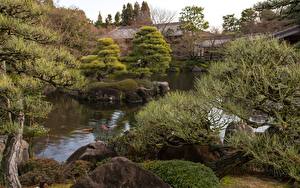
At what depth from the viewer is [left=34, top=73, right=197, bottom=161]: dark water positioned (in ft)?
39.5

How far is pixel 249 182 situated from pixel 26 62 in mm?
4563

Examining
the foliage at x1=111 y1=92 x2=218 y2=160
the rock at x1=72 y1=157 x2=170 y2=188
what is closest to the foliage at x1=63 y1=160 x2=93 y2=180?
the foliage at x1=111 y1=92 x2=218 y2=160

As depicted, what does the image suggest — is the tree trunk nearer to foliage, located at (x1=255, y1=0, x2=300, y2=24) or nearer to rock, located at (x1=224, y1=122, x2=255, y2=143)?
rock, located at (x1=224, y1=122, x2=255, y2=143)

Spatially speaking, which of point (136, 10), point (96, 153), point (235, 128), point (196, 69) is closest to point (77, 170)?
point (96, 153)

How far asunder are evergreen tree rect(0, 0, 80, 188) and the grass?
352 cm

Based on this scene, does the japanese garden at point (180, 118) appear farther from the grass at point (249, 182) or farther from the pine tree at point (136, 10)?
the pine tree at point (136, 10)

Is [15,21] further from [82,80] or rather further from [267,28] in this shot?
[267,28]

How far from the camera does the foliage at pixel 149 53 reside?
2486 cm

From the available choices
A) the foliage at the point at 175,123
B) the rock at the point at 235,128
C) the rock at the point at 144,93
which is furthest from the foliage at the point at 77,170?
the rock at the point at 144,93

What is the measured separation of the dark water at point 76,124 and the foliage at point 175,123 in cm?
377

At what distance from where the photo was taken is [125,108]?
19969 mm

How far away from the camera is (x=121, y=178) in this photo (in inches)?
205

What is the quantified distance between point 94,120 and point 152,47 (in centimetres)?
969

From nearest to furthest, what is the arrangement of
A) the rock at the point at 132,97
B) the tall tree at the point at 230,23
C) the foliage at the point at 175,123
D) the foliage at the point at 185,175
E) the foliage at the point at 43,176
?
the foliage at the point at 185,175
the foliage at the point at 175,123
the foliage at the point at 43,176
the rock at the point at 132,97
the tall tree at the point at 230,23
